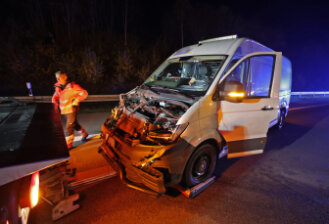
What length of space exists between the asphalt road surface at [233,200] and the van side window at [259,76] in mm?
1483

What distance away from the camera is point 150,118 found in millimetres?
2613

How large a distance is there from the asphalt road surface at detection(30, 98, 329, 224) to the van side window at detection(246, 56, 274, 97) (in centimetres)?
148

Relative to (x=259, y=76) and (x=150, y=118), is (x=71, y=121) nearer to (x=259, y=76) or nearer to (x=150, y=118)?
(x=150, y=118)

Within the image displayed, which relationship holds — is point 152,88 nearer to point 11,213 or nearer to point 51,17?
point 11,213

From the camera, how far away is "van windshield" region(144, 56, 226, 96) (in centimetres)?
295

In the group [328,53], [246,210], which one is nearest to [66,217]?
[246,210]

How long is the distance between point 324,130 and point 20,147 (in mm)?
7958

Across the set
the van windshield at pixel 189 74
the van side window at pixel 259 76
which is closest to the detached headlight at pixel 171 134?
the van windshield at pixel 189 74

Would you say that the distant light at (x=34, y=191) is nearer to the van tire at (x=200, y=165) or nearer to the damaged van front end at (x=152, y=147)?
the damaged van front end at (x=152, y=147)

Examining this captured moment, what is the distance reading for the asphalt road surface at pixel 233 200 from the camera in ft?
7.12

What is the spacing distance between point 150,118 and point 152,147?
1.66 feet

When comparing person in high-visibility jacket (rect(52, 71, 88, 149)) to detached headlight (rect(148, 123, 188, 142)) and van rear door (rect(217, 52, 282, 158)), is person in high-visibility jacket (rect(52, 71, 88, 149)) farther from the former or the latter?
van rear door (rect(217, 52, 282, 158))

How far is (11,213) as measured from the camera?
1.28m

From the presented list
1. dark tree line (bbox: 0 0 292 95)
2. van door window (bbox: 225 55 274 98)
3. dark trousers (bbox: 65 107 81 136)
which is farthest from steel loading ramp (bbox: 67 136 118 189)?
dark tree line (bbox: 0 0 292 95)
